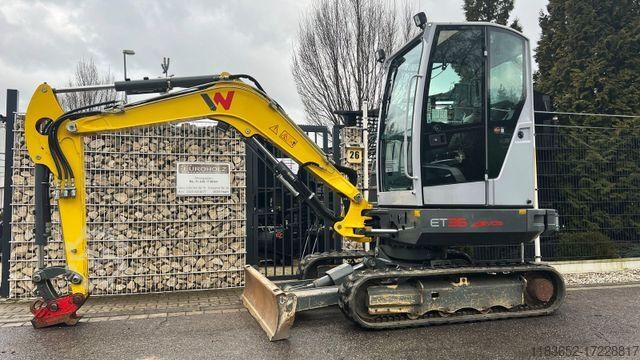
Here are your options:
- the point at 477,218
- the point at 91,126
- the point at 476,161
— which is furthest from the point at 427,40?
the point at 91,126

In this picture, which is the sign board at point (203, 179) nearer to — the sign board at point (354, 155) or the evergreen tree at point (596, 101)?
the sign board at point (354, 155)

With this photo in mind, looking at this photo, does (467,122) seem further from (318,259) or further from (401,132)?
(318,259)

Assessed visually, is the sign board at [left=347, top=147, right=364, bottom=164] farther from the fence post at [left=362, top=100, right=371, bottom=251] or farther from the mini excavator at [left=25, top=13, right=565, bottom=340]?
the mini excavator at [left=25, top=13, right=565, bottom=340]

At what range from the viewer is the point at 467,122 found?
17.7 feet

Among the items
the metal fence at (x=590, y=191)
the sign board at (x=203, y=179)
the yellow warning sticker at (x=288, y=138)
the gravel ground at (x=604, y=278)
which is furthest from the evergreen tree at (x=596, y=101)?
the sign board at (x=203, y=179)

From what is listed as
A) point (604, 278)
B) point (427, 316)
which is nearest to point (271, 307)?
point (427, 316)

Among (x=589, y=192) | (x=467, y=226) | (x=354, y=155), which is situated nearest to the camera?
(x=467, y=226)

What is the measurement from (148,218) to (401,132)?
13.5ft

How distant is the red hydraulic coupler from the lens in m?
5.16

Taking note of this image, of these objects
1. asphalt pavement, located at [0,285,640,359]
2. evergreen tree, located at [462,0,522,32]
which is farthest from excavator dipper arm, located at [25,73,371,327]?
evergreen tree, located at [462,0,522,32]

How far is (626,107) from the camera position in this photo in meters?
15.1

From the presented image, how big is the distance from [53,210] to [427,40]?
5.75 meters

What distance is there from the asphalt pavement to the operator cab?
142cm

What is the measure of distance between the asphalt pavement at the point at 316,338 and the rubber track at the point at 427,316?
0.08 m
